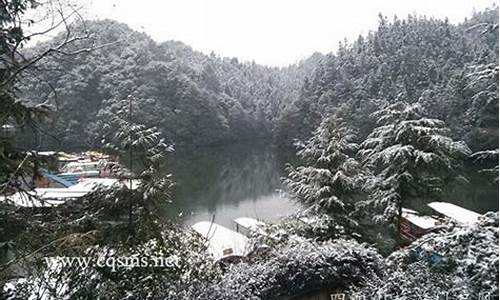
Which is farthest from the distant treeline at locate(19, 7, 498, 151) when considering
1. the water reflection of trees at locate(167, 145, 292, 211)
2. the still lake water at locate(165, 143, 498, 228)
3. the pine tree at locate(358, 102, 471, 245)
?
the pine tree at locate(358, 102, 471, 245)

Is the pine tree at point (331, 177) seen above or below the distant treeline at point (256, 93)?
below

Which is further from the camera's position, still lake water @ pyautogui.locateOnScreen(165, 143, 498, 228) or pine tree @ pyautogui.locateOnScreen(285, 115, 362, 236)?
still lake water @ pyautogui.locateOnScreen(165, 143, 498, 228)

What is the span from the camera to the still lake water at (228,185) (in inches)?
607

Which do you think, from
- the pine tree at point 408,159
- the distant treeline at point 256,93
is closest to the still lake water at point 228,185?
the pine tree at point 408,159

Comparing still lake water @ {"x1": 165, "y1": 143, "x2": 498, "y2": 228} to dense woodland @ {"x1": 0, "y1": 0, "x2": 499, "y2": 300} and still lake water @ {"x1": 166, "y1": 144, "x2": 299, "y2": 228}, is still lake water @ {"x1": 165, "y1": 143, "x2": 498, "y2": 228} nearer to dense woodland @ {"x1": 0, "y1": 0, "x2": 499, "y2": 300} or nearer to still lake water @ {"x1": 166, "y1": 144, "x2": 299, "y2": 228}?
→ still lake water @ {"x1": 166, "y1": 144, "x2": 299, "y2": 228}

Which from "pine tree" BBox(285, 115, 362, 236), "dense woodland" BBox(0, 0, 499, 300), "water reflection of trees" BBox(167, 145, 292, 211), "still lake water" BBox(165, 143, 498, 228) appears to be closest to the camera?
"dense woodland" BBox(0, 0, 499, 300)

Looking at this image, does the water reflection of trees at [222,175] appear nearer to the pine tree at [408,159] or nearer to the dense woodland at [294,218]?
the dense woodland at [294,218]

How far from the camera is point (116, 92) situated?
107 ft

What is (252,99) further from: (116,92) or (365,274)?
(365,274)

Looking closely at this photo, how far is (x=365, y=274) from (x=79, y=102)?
3061cm

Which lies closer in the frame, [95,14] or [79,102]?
[95,14]

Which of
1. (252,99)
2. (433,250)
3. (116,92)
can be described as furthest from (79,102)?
(433,250)

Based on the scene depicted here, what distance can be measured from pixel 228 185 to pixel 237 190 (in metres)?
1.23

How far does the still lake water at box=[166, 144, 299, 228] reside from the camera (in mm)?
15414
